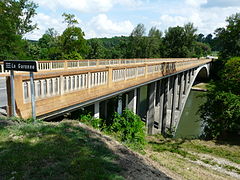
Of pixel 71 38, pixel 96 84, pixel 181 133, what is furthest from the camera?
pixel 71 38

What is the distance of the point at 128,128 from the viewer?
288 inches

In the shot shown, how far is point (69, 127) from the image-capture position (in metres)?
4.87

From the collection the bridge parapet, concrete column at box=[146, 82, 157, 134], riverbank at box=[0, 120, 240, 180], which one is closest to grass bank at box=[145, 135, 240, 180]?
concrete column at box=[146, 82, 157, 134]

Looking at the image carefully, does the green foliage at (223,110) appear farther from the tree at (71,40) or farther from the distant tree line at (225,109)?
the tree at (71,40)

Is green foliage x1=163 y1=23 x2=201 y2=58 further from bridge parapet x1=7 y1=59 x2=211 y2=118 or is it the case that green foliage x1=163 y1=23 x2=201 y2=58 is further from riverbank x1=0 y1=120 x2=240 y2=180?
Answer: riverbank x1=0 y1=120 x2=240 y2=180

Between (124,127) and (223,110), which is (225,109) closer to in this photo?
(223,110)

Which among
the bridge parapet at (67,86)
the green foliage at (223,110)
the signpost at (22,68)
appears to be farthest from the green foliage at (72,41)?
the signpost at (22,68)

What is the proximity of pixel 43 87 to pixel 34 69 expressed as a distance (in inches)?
27.4

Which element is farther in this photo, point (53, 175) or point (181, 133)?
point (181, 133)

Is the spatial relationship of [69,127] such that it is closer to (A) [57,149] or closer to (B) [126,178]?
(A) [57,149]

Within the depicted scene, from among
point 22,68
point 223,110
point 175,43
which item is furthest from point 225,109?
point 175,43

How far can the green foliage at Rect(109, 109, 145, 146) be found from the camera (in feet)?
23.2

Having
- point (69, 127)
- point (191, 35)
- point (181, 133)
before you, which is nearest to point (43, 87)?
point (69, 127)

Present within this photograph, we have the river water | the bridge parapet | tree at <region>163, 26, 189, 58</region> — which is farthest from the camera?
tree at <region>163, 26, 189, 58</region>
